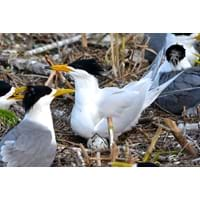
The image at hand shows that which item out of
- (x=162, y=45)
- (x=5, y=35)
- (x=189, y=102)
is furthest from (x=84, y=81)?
(x=5, y=35)

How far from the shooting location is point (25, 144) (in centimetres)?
304

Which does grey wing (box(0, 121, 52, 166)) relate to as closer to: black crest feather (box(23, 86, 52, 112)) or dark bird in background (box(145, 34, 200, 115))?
black crest feather (box(23, 86, 52, 112))

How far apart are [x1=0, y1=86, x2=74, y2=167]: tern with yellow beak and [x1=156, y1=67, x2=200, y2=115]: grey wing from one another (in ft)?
1.70

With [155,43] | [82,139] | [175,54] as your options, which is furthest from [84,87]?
[155,43]

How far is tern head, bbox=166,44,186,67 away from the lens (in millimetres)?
3812

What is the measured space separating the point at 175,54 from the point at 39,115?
0.91 m

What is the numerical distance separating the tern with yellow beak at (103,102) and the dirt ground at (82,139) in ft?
0.20

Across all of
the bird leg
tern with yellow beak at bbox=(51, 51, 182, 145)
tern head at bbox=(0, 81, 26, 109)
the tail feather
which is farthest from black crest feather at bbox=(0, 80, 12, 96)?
the tail feather

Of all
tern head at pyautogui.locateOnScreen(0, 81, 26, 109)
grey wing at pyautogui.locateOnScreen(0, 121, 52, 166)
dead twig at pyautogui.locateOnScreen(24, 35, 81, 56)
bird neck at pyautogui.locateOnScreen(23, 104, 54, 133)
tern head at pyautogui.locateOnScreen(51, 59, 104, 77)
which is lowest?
grey wing at pyautogui.locateOnScreen(0, 121, 52, 166)

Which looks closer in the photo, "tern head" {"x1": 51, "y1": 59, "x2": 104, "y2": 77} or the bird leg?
the bird leg

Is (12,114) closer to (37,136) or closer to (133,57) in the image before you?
(37,136)

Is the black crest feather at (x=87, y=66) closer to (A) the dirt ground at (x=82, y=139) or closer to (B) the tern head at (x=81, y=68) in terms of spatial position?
(B) the tern head at (x=81, y=68)

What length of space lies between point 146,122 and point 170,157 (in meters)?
0.34

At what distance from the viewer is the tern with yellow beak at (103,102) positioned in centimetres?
333
